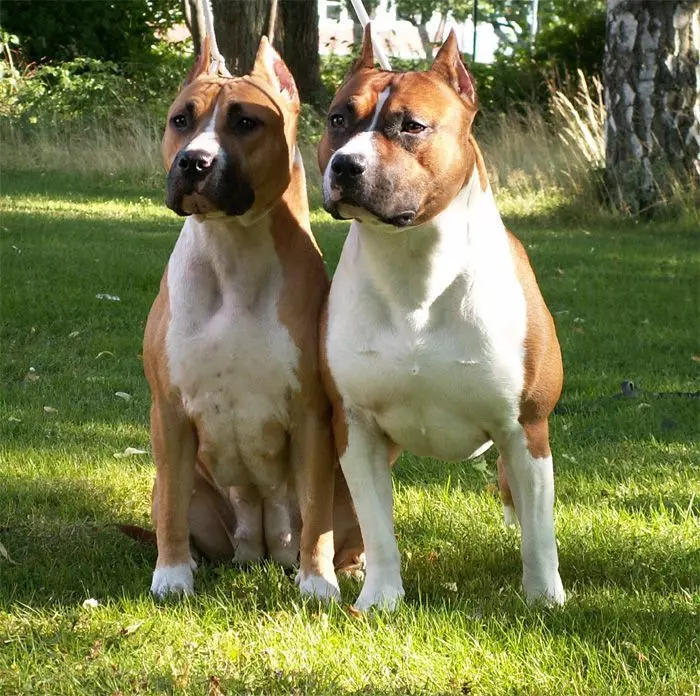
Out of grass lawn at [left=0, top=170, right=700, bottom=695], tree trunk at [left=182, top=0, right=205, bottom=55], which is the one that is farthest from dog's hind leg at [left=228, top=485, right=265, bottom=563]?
tree trunk at [left=182, top=0, right=205, bottom=55]

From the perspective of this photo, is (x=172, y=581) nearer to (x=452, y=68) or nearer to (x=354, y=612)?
(x=354, y=612)

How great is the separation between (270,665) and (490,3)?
1359 inches

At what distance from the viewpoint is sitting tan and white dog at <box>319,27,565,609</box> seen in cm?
341

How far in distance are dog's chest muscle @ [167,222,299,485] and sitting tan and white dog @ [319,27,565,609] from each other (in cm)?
19

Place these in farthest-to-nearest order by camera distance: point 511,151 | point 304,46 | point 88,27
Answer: point 88,27 → point 304,46 → point 511,151

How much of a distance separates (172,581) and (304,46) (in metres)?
15.8

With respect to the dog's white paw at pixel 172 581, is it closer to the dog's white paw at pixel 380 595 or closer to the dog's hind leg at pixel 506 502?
the dog's white paw at pixel 380 595

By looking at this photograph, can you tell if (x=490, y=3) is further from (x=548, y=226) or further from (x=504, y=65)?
(x=548, y=226)

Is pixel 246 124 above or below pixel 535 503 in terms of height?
above

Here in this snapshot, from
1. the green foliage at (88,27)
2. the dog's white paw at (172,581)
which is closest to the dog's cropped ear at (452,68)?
the dog's white paw at (172,581)

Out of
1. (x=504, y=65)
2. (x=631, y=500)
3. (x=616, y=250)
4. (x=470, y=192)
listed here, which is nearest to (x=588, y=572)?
(x=631, y=500)

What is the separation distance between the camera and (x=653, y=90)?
11383mm

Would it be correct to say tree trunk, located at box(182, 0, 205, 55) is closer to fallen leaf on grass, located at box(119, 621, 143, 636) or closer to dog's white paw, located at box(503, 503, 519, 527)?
dog's white paw, located at box(503, 503, 519, 527)

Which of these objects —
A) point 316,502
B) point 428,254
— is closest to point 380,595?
point 316,502
